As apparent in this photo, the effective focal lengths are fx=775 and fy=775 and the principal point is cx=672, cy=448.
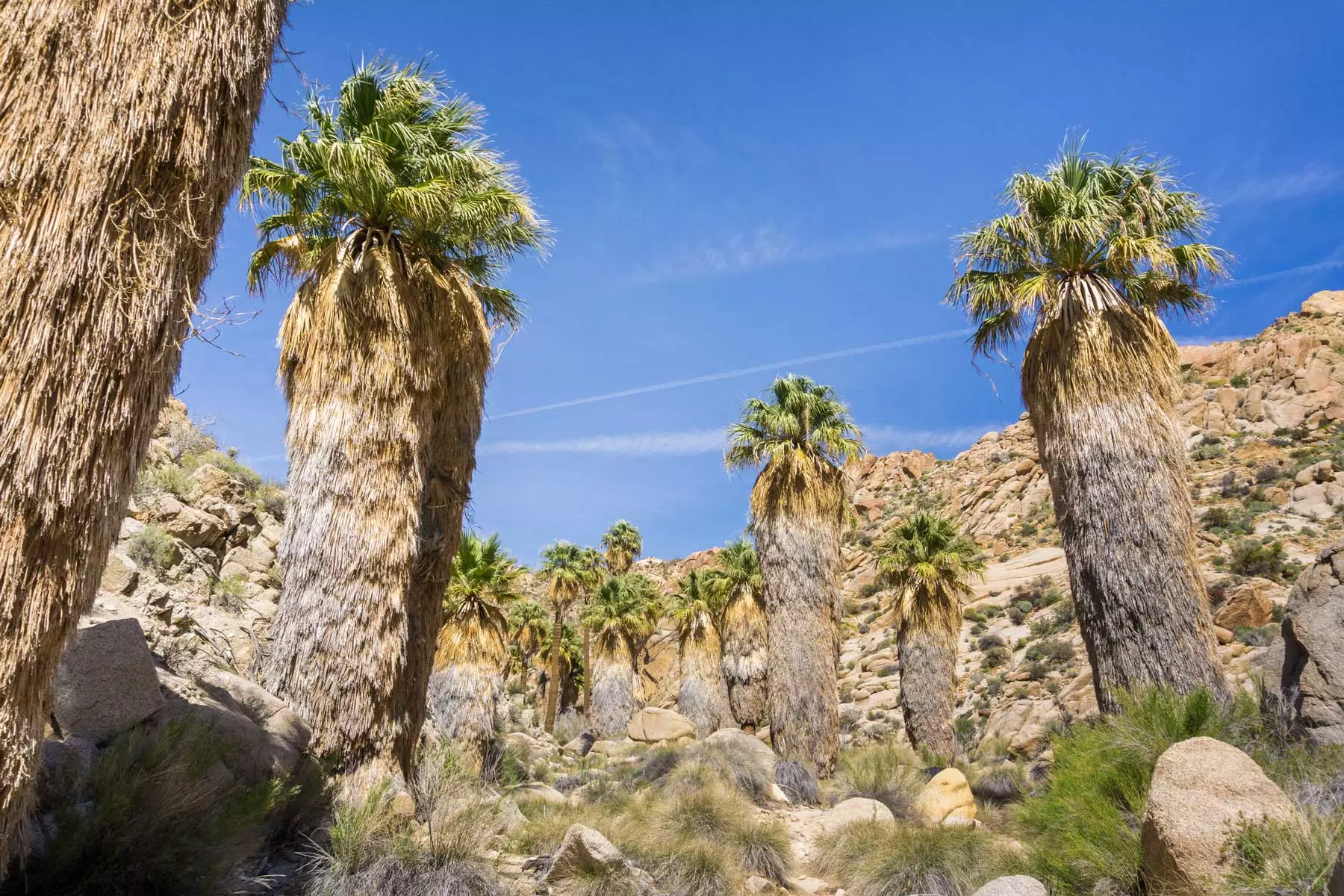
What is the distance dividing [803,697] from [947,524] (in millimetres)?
8514

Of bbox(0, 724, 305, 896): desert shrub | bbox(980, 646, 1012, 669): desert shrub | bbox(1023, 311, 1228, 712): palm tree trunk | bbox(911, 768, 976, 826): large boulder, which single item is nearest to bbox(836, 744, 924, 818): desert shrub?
bbox(911, 768, 976, 826): large boulder

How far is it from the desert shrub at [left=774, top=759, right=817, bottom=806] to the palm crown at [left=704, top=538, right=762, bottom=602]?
1090 cm

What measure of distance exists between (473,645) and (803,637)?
353 inches

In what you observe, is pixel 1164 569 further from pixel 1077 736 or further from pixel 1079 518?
pixel 1077 736

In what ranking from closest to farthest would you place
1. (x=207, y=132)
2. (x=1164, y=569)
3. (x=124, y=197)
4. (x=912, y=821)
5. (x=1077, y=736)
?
(x=124, y=197) < (x=207, y=132) < (x=1077, y=736) < (x=1164, y=569) < (x=912, y=821)

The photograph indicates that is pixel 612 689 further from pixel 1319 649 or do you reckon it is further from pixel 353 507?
pixel 1319 649

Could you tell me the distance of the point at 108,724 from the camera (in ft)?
19.6

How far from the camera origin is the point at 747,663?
28.9 m

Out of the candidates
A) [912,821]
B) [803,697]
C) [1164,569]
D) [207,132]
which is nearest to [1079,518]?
[1164,569]

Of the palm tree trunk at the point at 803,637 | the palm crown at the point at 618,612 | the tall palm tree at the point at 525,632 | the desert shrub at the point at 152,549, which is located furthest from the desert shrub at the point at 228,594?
the tall palm tree at the point at 525,632

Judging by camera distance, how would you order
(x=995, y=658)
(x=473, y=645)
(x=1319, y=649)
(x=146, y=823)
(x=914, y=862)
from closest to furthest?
(x=146, y=823) → (x=1319, y=649) → (x=914, y=862) → (x=473, y=645) → (x=995, y=658)

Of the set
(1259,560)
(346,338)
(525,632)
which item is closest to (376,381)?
(346,338)

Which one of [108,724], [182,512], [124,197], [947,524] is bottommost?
[108,724]

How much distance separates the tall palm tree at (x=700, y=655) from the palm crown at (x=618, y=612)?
2620 millimetres
